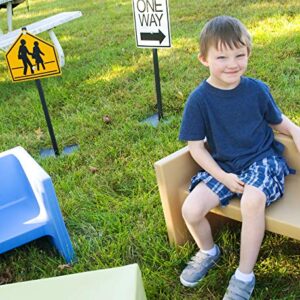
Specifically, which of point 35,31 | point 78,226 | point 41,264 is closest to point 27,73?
point 78,226

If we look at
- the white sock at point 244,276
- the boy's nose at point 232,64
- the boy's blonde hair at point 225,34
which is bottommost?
the white sock at point 244,276

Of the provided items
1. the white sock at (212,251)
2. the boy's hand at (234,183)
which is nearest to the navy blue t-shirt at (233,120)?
the boy's hand at (234,183)

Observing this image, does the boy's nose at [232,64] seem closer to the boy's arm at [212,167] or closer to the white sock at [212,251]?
the boy's arm at [212,167]

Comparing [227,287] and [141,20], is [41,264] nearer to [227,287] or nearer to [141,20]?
[227,287]

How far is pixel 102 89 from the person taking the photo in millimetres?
4484

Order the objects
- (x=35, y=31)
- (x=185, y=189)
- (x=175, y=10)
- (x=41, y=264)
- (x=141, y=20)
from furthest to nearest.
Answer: (x=175, y=10) < (x=35, y=31) < (x=141, y=20) < (x=41, y=264) < (x=185, y=189)

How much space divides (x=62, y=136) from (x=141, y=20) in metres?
1.08

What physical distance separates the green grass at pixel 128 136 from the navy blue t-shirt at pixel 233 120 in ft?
1.47

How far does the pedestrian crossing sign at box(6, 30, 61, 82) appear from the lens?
2943 mm

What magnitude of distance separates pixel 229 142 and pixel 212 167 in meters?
0.14

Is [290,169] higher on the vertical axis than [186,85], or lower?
higher

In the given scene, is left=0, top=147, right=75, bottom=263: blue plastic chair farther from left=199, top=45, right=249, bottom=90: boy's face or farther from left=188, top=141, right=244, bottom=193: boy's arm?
left=199, top=45, right=249, bottom=90: boy's face

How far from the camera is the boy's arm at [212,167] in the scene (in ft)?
6.65

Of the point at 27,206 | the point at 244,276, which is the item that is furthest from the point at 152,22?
the point at 244,276
